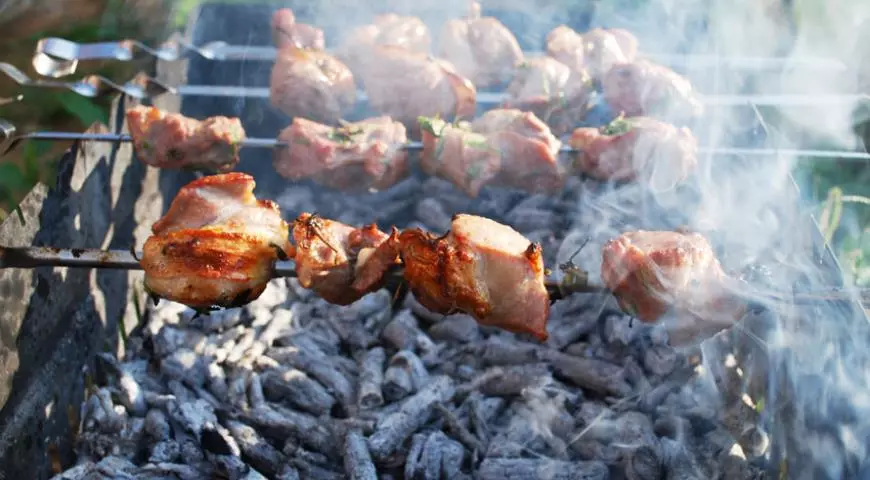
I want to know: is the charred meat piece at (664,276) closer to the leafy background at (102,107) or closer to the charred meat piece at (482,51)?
the leafy background at (102,107)

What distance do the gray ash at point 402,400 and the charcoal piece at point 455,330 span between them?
0.01 m

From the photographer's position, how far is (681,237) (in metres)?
2.60

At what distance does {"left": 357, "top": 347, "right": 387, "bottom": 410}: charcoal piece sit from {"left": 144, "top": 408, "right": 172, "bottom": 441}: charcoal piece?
2.57ft

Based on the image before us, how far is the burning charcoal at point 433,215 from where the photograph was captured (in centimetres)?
406

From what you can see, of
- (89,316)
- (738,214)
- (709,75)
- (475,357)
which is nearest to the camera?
(89,316)

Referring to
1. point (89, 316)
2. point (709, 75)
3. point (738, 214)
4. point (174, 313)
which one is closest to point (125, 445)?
point (89, 316)

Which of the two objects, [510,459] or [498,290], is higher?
[498,290]

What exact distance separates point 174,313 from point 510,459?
184 centimetres

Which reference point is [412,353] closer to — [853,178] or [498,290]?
[498,290]

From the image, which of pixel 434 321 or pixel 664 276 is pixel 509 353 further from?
pixel 664 276

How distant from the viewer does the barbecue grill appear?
2695 mm

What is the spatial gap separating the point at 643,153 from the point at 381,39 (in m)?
1.90

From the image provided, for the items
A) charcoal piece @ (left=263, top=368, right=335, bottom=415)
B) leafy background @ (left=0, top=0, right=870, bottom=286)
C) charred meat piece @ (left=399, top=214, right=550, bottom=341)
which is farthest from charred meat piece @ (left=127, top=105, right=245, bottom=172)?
charred meat piece @ (left=399, top=214, right=550, bottom=341)

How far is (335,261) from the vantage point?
254cm
